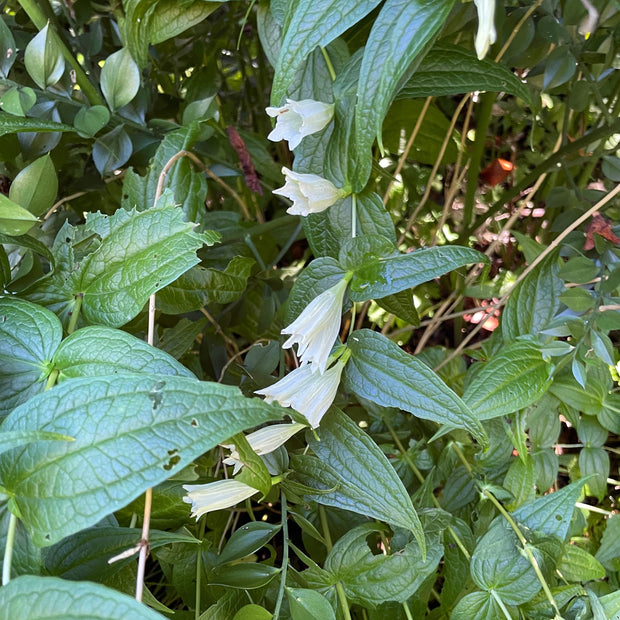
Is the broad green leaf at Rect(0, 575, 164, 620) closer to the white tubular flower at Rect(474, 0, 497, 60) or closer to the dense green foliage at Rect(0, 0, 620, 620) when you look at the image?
the dense green foliage at Rect(0, 0, 620, 620)

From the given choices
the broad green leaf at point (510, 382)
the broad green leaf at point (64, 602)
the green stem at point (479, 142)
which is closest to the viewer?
the broad green leaf at point (64, 602)

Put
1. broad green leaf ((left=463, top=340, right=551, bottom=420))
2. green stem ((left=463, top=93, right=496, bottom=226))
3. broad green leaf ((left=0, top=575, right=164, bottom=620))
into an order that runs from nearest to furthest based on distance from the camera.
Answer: broad green leaf ((left=0, top=575, right=164, bottom=620)), broad green leaf ((left=463, top=340, right=551, bottom=420)), green stem ((left=463, top=93, right=496, bottom=226))

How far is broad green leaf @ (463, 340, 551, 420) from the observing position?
418 mm

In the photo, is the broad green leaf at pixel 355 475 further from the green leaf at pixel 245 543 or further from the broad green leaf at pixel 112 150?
the broad green leaf at pixel 112 150

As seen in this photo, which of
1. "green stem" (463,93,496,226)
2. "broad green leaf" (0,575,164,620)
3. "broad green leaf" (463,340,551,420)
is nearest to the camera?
"broad green leaf" (0,575,164,620)

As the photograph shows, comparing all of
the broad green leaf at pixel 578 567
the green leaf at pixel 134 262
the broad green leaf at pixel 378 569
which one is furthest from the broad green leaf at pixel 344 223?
the broad green leaf at pixel 578 567

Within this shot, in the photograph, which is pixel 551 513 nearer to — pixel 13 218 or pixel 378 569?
pixel 378 569

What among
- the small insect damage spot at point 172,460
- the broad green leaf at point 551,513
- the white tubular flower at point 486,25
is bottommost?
the broad green leaf at point 551,513

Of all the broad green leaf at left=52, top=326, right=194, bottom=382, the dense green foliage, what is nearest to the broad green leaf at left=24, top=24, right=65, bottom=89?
the dense green foliage

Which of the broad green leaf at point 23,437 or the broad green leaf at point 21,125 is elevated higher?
the broad green leaf at point 21,125

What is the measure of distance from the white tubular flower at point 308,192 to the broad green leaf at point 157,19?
18 cm

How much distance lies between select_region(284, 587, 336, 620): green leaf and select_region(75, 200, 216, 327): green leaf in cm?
20

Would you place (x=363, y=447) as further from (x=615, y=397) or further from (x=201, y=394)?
(x=615, y=397)

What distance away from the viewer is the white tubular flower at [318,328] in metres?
0.35
